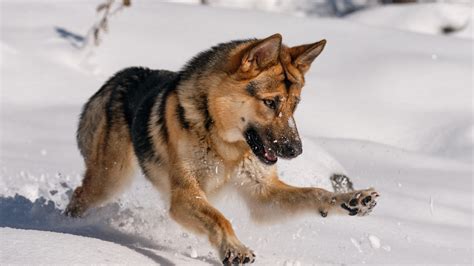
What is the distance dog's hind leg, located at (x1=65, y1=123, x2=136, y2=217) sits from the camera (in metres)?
6.41

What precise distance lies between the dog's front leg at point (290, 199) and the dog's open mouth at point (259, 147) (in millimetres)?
388

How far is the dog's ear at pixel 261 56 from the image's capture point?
520 cm

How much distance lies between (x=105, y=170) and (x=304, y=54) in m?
1.86

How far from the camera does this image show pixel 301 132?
11.2 m

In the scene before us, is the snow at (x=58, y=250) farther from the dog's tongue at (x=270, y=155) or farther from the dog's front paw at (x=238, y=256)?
the dog's tongue at (x=270, y=155)

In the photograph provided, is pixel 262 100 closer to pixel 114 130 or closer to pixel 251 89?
pixel 251 89

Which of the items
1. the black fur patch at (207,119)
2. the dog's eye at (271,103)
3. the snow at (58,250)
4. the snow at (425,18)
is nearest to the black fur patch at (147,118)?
the black fur patch at (207,119)

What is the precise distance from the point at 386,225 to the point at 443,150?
3848 millimetres

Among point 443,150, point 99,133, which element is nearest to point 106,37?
point 443,150

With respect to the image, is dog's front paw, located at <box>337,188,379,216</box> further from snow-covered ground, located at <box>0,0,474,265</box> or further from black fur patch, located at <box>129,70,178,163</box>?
black fur patch, located at <box>129,70,178,163</box>

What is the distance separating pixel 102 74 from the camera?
43.8 ft

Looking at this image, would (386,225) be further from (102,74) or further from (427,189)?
(102,74)

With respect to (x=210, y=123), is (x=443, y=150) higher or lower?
lower

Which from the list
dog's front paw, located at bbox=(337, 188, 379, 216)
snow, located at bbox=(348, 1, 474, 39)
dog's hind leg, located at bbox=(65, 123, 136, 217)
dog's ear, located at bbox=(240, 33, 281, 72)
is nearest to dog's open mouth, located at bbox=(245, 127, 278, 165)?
dog's ear, located at bbox=(240, 33, 281, 72)
